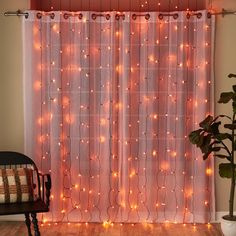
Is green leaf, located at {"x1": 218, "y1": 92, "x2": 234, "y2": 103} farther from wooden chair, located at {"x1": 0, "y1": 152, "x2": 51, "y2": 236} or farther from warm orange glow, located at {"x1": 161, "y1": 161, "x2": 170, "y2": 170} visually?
wooden chair, located at {"x1": 0, "y1": 152, "x2": 51, "y2": 236}

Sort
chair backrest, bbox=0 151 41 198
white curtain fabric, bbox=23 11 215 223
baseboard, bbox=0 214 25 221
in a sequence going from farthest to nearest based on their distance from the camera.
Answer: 1. baseboard, bbox=0 214 25 221
2. white curtain fabric, bbox=23 11 215 223
3. chair backrest, bbox=0 151 41 198

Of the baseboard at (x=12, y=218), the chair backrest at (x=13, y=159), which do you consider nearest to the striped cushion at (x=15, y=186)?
the chair backrest at (x=13, y=159)

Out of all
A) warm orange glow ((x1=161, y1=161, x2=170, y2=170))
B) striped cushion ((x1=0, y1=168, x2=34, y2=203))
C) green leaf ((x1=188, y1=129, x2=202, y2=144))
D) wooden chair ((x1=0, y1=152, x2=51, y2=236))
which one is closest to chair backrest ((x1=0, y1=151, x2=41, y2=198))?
wooden chair ((x1=0, y1=152, x2=51, y2=236))

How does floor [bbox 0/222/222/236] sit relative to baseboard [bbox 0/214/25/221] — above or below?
below

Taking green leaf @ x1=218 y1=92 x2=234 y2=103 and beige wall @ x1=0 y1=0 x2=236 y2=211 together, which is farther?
beige wall @ x1=0 y1=0 x2=236 y2=211

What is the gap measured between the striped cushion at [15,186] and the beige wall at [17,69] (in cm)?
85

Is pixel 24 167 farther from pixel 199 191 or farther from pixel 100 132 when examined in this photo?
pixel 199 191

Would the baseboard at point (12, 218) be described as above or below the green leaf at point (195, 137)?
below

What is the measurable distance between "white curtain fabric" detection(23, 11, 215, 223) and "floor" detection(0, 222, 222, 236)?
0.11 m

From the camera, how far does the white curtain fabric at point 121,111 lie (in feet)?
16.4

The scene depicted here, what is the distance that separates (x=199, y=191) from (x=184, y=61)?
1.31 metres

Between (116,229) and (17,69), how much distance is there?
6.18 ft

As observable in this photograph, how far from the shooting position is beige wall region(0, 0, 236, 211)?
16.5 ft

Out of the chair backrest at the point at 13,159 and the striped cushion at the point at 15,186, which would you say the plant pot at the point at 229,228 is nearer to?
the striped cushion at the point at 15,186
